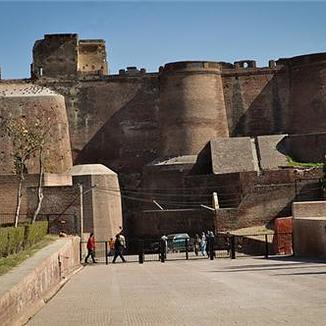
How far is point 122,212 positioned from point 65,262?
69.1 feet

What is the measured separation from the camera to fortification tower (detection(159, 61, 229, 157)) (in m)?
39.6

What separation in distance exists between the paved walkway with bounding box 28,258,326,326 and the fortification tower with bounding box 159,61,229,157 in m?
25.4

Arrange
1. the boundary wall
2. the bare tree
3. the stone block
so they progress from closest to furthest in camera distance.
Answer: the boundary wall → the bare tree → the stone block

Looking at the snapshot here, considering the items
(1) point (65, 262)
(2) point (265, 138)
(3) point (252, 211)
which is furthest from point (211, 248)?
(2) point (265, 138)

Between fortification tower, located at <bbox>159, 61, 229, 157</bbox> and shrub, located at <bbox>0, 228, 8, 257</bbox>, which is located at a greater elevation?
fortification tower, located at <bbox>159, 61, 229, 157</bbox>

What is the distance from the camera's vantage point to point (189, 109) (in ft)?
131

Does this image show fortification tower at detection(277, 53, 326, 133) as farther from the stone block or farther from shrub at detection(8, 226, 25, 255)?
shrub at detection(8, 226, 25, 255)

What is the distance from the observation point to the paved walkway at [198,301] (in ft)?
27.2

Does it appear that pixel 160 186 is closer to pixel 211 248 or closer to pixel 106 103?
pixel 106 103

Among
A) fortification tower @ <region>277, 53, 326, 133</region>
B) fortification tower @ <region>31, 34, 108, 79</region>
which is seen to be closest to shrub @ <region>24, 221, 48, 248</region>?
fortification tower @ <region>31, 34, 108, 79</region>

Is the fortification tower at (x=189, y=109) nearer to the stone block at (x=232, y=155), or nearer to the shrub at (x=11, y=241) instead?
the stone block at (x=232, y=155)

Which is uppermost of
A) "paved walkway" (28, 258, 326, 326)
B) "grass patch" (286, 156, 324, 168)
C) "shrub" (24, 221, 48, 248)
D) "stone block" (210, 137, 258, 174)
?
"stone block" (210, 137, 258, 174)

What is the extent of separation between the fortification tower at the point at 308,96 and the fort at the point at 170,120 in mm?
54

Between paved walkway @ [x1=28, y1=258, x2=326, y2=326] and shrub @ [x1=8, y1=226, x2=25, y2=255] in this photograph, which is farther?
shrub @ [x1=8, y1=226, x2=25, y2=255]
